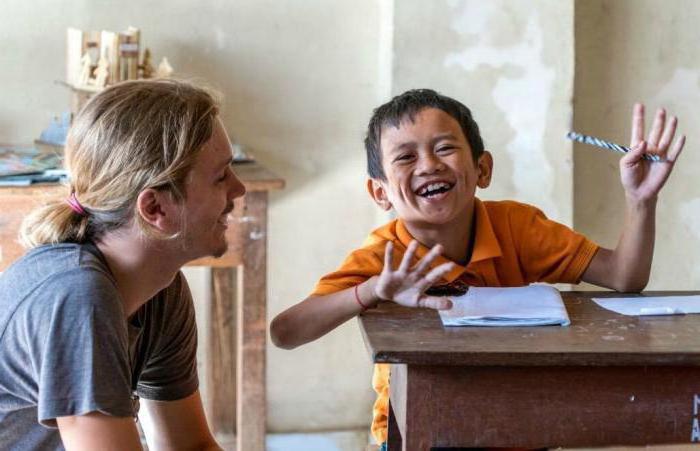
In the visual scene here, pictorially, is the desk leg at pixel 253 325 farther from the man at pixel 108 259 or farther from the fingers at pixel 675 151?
the fingers at pixel 675 151

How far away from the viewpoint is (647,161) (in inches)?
77.4

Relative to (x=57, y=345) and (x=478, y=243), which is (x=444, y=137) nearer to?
(x=478, y=243)

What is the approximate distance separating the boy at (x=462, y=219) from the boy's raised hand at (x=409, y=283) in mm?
191

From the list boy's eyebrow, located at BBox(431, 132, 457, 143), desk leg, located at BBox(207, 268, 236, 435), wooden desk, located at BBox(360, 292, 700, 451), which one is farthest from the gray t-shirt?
desk leg, located at BBox(207, 268, 236, 435)

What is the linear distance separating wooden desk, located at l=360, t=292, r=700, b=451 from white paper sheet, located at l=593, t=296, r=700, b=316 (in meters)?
0.20

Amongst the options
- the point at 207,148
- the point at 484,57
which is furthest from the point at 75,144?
the point at 484,57

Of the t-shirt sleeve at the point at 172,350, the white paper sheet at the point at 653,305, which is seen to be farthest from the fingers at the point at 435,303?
the t-shirt sleeve at the point at 172,350

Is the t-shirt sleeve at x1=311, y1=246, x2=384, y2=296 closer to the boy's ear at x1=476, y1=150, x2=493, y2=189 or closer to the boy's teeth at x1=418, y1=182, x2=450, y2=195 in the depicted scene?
the boy's teeth at x1=418, y1=182, x2=450, y2=195

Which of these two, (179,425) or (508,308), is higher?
(508,308)

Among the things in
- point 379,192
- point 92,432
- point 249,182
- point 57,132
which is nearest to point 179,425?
point 92,432

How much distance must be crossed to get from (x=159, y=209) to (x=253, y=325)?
117 cm

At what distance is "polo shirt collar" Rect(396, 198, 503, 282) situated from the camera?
197cm

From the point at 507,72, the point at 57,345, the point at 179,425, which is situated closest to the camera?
the point at 57,345

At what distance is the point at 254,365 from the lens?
275 cm
